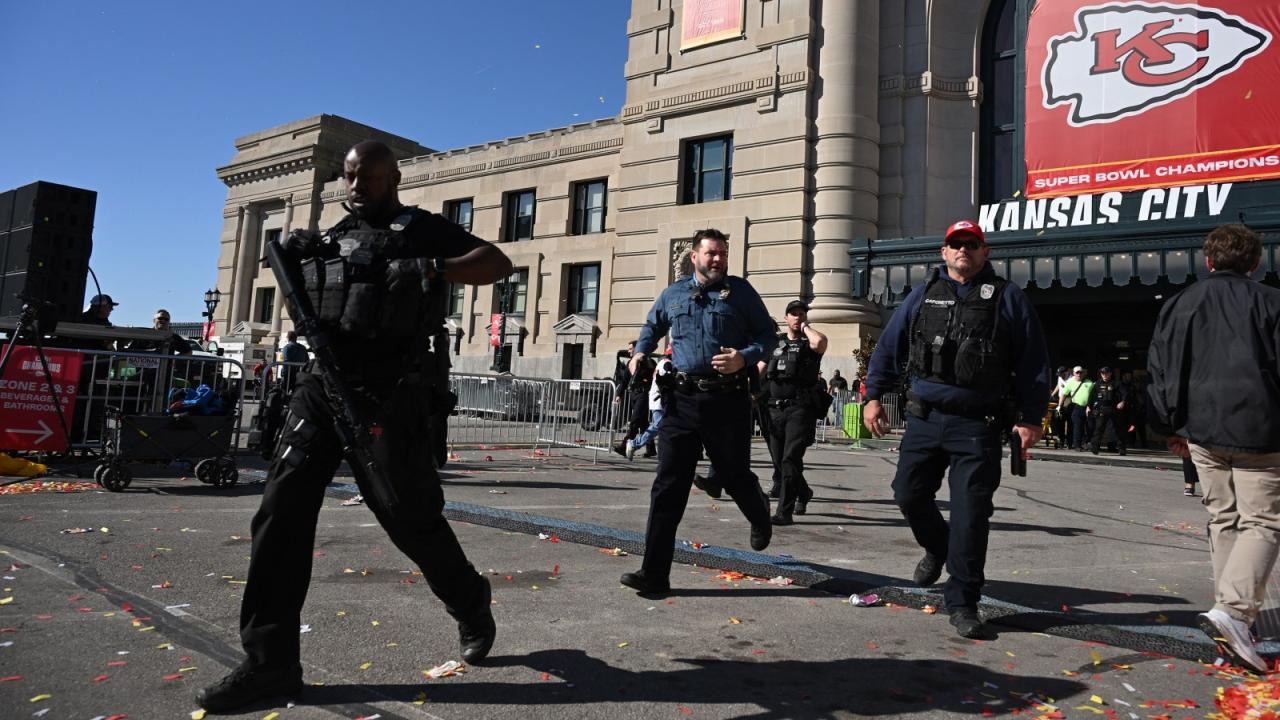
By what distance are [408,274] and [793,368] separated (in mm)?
4785

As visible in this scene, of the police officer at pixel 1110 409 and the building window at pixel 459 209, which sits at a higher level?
the building window at pixel 459 209

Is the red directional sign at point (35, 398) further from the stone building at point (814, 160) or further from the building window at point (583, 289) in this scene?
the building window at point (583, 289)

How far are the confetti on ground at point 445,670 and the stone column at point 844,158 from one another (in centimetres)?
2085

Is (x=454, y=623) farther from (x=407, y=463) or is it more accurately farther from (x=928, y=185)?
(x=928, y=185)

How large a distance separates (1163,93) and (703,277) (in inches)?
792

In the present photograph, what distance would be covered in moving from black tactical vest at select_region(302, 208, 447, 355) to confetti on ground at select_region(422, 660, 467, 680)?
1178 millimetres

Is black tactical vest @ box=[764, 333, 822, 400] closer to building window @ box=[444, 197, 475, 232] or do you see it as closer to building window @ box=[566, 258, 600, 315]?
building window @ box=[566, 258, 600, 315]

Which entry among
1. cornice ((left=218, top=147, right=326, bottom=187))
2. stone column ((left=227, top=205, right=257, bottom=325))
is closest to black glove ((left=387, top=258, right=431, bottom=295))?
cornice ((left=218, top=147, right=326, bottom=187))

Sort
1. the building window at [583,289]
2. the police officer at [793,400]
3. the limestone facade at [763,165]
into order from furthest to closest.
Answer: the building window at [583,289] < the limestone facade at [763,165] < the police officer at [793,400]

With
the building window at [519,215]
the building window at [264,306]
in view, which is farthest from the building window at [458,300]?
the building window at [264,306]

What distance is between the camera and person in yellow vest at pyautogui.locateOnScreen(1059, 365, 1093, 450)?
18750 mm

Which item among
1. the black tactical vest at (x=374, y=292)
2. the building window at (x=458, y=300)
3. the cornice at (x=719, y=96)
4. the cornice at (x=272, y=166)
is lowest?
the black tactical vest at (x=374, y=292)

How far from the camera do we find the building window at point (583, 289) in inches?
1201

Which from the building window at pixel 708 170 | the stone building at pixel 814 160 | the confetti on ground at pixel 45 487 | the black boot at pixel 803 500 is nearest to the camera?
the confetti on ground at pixel 45 487
